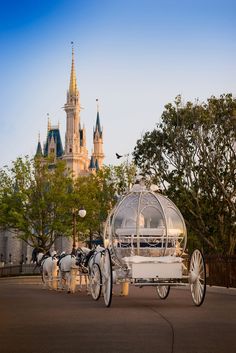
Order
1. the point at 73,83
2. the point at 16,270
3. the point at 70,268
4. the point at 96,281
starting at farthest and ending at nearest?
the point at 73,83 < the point at 16,270 < the point at 70,268 < the point at 96,281

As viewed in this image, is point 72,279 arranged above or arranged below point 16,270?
below

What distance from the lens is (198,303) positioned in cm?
1428

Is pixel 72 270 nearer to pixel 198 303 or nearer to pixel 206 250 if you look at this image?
pixel 198 303

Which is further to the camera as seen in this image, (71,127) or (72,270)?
(71,127)

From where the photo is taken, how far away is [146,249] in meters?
15.6

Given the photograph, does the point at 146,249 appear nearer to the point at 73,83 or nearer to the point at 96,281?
the point at 96,281

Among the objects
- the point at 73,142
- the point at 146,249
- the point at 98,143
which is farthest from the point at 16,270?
Answer: the point at 98,143

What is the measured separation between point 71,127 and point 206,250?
100187 mm

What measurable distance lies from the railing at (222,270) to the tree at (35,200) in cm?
2895

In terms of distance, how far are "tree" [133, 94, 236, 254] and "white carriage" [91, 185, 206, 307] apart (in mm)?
15361

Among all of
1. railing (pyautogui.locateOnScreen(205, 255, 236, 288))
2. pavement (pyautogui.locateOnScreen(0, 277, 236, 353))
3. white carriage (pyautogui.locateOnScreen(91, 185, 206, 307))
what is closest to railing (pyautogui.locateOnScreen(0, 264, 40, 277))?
railing (pyautogui.locateOnScreen(205, 255, 236, 288))

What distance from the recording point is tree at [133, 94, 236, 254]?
106ft

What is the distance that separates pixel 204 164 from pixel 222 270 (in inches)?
456

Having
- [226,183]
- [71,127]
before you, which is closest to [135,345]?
[226,183]
